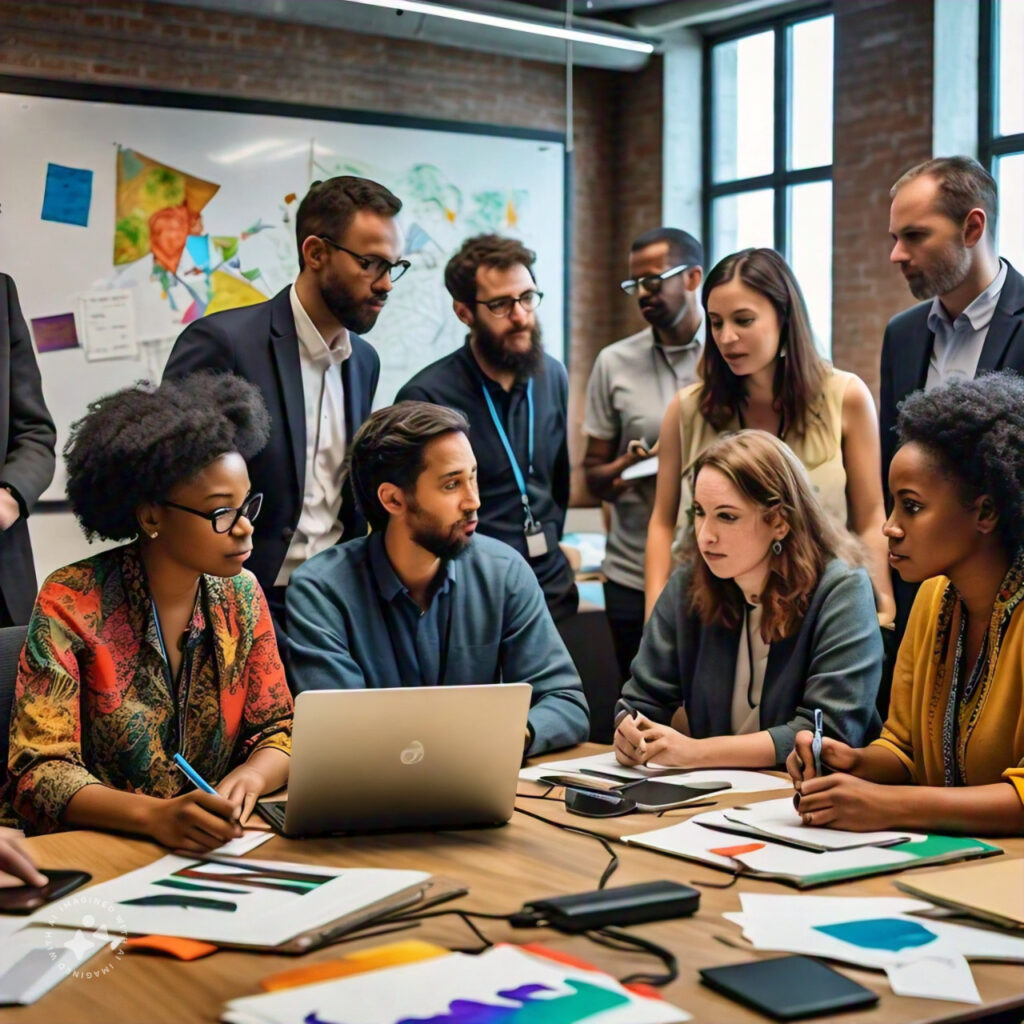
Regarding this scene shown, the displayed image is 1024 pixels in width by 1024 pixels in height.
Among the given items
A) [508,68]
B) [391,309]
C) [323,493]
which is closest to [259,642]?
[323,493]

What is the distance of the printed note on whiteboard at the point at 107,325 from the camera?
5.59 metres

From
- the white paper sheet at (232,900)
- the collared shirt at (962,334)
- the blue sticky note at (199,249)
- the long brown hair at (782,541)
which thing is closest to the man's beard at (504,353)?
the long brown hair at (782,541)

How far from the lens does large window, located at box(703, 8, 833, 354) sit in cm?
684

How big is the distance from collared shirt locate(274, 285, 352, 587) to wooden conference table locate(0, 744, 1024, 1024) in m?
1.12

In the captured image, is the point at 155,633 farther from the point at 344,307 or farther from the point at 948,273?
the point at 948,273

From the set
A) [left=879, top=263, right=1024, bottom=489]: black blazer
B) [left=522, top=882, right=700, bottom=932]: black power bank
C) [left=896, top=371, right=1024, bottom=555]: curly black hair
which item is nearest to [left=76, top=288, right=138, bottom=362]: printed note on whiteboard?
[left=879, top=263, right=1024, bottom=489]: black blazer

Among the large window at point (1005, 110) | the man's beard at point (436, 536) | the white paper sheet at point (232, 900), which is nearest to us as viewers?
the white paper sheet at point (232, 900)

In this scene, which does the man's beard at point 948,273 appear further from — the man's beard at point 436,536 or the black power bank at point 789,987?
the black power bank at point 789,987

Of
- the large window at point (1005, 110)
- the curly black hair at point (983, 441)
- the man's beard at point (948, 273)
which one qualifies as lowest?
the curly black hair at point (983, 441)

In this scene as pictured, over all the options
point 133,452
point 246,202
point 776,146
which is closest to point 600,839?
point 133,452

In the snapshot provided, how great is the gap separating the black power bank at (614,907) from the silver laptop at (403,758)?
371 mm

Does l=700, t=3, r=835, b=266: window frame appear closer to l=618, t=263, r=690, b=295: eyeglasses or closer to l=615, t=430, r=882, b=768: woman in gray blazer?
l=618, t=263, r=690, b=295: eyeglasses

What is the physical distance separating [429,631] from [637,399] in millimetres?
1544

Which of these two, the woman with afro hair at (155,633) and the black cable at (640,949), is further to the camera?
the woman with afro hair at (155,633)
